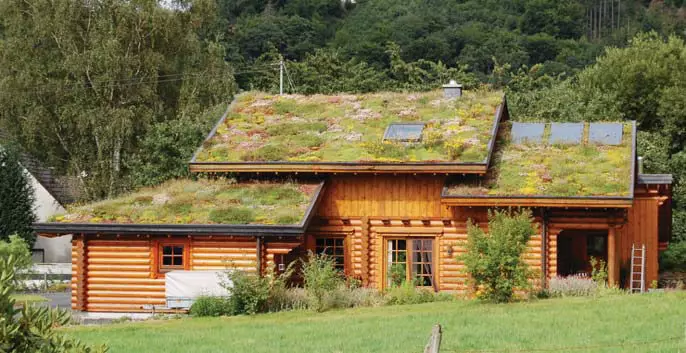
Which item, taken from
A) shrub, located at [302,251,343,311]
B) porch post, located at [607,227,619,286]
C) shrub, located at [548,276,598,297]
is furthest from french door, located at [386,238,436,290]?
porch post, located at [607,227,619,286]

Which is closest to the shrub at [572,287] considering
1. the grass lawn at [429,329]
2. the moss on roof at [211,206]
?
the grass lawn at [429,329]

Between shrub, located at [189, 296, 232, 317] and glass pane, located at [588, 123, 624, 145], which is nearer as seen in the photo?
shrub, located at [189, 296, 232, 317]

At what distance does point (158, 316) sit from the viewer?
2775cm

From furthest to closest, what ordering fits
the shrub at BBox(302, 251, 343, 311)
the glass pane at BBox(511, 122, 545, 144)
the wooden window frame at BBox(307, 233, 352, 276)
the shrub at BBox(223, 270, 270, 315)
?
1. the glass pane at BBox(511, 122, 545, 144)
2. the wooden window frame at BBox(307, 233, 352, 276)
3. the shrub at BBox(223, 270, 270, 315)
4. the shrub at BBox(302, 251, 343, 311)

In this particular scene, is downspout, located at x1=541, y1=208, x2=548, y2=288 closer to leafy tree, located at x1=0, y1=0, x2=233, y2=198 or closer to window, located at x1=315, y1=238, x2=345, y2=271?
window, located at x1=315, y1=238, x2=345, y2=271

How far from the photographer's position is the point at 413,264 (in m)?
29.4

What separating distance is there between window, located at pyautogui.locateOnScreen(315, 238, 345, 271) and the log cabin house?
0.05m

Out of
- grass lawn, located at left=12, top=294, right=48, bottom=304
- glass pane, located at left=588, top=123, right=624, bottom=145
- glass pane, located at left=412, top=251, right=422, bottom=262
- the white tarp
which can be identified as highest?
glass pane, located at left=588, top=123, right=624, bottom=145

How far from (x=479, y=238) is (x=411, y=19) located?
267ft

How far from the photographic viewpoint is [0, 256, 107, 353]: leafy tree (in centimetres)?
895

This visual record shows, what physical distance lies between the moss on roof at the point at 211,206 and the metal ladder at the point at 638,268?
9.15 m

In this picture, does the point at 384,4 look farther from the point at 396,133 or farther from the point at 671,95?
the point at 396,133

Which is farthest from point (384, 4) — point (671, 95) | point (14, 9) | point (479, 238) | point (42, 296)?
point (479, 238)

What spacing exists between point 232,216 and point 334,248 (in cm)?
347
